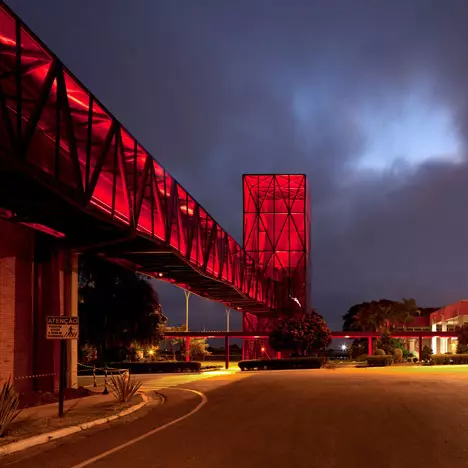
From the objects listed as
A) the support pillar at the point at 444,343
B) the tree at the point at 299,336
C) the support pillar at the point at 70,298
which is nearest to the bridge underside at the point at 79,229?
the support pillar at the point at 70,298

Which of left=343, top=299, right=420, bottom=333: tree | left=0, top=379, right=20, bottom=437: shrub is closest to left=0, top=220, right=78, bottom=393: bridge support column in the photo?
left=0, top=379, right=20, bottom=437: shrub

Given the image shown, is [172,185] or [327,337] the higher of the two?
[172,185]

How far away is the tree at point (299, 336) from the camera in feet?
196

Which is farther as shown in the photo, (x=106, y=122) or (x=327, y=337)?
(x=327, y=337)

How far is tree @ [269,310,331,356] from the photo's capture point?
59656mm

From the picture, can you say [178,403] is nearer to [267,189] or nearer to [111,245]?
[111,245]

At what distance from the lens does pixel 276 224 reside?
89.2m

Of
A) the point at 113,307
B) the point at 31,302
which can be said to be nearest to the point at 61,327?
the point at 31,302

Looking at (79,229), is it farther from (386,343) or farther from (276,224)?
(276,224)

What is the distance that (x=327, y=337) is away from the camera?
61.8 meters

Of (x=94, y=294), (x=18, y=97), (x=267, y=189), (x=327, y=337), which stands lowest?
(x=327, y=337)

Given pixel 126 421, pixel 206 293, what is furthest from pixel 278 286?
pixel 126 421

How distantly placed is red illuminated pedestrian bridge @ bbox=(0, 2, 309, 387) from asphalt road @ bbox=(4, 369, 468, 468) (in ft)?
15.8

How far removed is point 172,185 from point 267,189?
2439 inches
